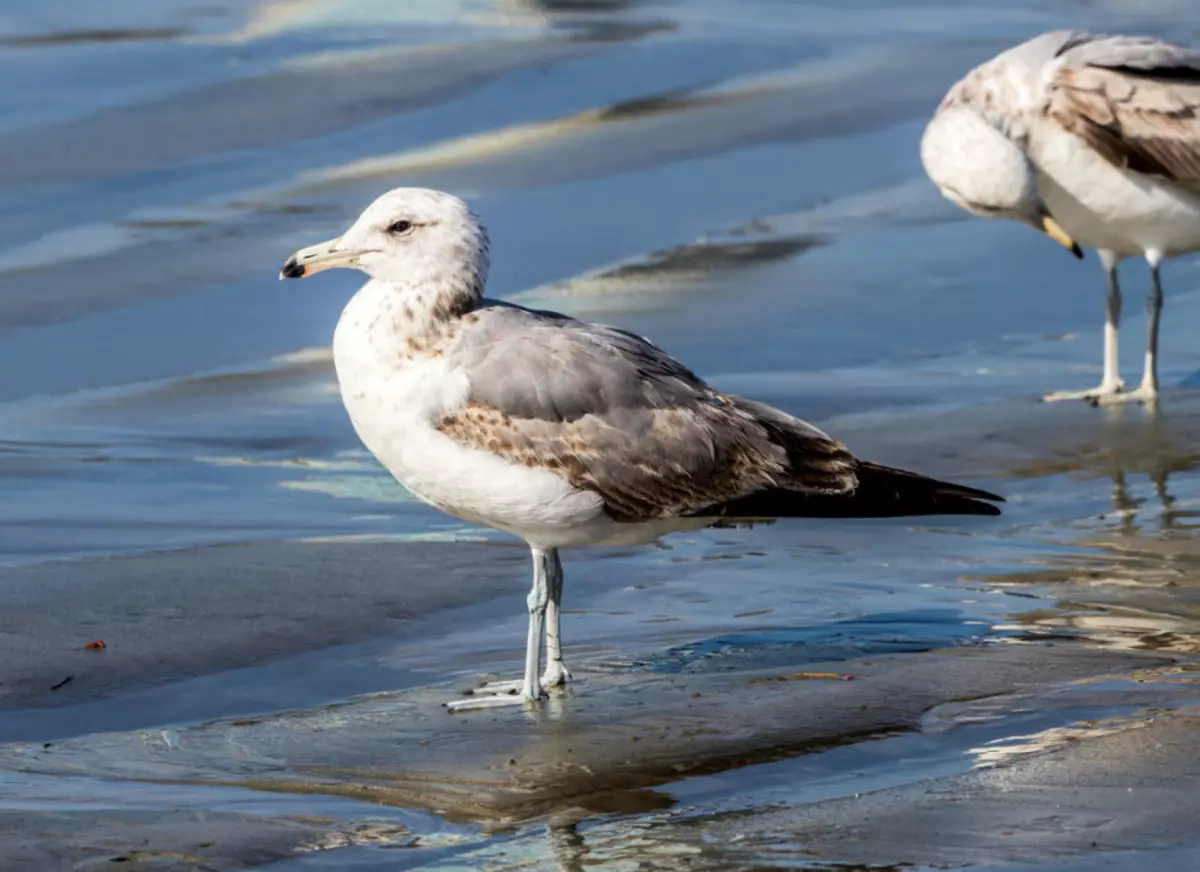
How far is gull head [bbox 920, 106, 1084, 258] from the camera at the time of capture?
1054 centimetres

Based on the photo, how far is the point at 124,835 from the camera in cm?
530

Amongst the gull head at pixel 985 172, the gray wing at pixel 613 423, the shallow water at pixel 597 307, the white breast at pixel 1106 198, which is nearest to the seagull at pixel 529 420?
the gray wing at pixel 613 423

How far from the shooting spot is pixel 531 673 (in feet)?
21.7

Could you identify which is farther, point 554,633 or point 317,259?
point 317,259

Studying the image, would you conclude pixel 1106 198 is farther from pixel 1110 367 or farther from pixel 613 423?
pixel 613 423

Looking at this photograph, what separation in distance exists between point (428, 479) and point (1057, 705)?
196 centimetres

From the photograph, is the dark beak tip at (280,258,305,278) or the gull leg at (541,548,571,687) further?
the dark beak tip at (280,258,305,278)

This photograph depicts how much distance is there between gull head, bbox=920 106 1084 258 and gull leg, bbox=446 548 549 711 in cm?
438

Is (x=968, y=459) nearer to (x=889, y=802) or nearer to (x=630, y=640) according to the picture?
(x=630, y=640)

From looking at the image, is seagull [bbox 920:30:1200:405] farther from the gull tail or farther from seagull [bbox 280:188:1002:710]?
seagull [bbox 280:188:1002:710]

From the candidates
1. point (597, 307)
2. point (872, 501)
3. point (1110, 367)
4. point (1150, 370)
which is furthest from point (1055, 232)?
point (872, 501)

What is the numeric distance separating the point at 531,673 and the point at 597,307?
5.95 metres

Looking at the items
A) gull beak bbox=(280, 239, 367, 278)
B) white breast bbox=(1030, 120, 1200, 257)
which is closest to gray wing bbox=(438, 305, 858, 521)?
gull beak bbox=(280, 239, 367, 278)

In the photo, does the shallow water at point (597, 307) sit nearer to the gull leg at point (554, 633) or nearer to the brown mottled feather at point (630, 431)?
the gull leg at point (554, 633)
